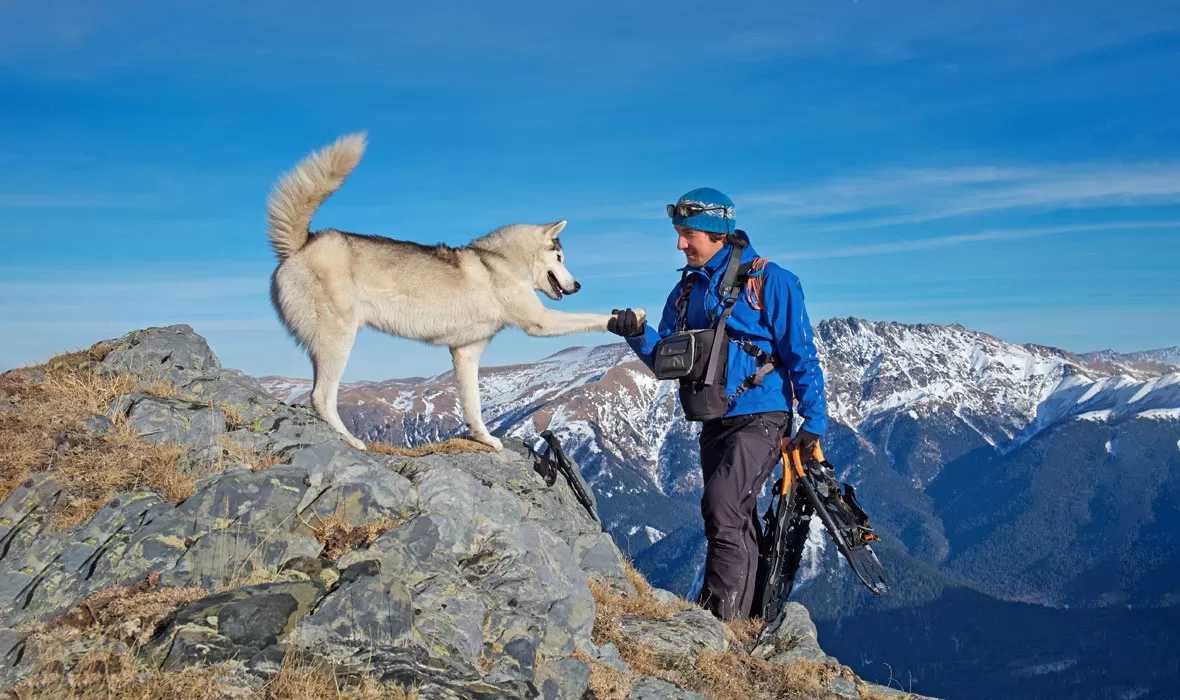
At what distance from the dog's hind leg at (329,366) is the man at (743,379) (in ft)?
13.8

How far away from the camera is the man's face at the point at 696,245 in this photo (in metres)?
10.4

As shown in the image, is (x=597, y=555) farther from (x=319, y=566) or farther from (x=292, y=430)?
(x=319, y=566)

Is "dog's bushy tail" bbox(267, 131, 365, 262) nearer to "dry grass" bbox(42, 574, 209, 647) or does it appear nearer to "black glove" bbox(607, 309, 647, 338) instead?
"black glove" bbox(607, 309, 647, 338)

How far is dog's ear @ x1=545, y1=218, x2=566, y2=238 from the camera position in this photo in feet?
43.1

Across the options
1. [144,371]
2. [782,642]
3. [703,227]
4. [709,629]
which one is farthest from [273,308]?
[782,642]

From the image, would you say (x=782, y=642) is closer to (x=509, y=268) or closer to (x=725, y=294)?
(x=725, y=294)

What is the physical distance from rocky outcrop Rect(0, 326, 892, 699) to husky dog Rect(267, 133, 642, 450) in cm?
123

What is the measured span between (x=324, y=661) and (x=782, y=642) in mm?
5683

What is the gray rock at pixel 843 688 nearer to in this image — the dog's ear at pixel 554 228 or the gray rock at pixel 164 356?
the dog's ear at pixel 554 228

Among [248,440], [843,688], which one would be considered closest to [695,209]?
[843,688]

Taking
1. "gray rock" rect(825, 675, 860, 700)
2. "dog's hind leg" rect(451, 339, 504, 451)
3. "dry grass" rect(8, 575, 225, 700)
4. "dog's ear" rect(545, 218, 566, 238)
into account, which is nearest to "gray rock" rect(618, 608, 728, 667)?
"gray rock" rect(825, 675, 860, 700)

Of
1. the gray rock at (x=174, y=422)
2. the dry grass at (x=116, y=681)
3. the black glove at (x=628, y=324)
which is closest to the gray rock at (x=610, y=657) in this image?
the dry grass at (x=116, y=681)

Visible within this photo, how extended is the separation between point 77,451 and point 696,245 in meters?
7.19

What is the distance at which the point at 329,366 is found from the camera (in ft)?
37.7
